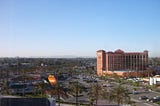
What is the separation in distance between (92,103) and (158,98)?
15.1 ft

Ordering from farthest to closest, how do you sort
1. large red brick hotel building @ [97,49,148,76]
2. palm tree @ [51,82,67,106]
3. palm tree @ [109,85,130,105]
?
large red brick hotel building @ [97,49,148,76] < palm tree @ [51,82,67,106] < palm tree @ [109,85,130,105]

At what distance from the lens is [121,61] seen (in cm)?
3288

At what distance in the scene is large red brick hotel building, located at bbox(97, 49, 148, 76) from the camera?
3222 centimetres

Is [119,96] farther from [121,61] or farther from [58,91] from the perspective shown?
[121,61]

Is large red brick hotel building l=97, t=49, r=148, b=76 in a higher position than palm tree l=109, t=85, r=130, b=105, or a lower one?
higher

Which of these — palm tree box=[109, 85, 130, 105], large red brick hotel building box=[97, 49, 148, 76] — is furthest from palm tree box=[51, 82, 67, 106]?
large red brick hotel building box=[97, 49, 148, 76]

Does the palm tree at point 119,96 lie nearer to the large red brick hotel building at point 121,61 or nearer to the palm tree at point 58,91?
the palm tree at point 58,91

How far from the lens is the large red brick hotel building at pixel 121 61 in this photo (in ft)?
106

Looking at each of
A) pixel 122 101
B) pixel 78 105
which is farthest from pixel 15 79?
pixel 122 101

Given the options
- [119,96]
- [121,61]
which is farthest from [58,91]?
[121,61]

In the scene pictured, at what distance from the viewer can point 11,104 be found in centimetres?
918

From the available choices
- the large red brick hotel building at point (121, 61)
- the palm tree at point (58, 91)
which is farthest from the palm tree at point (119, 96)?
the large red brick hotel building at point (121, 61)

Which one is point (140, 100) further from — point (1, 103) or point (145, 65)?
point (145, 65)

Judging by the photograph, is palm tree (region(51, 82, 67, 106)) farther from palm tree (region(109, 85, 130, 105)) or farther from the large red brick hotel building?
the large red brick hotel building
